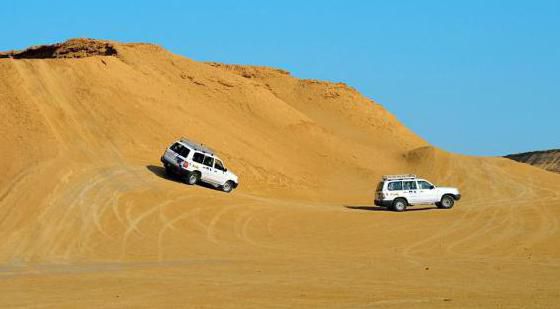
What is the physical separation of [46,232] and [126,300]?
1398cm

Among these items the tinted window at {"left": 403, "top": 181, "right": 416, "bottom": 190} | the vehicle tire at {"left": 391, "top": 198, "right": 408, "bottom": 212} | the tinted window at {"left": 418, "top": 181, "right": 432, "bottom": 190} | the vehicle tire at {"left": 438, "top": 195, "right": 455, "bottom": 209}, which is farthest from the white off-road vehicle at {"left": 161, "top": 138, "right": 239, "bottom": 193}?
the vehicle tire at {"left": 438, "top": 195, "right": 455, "bottom": 209}

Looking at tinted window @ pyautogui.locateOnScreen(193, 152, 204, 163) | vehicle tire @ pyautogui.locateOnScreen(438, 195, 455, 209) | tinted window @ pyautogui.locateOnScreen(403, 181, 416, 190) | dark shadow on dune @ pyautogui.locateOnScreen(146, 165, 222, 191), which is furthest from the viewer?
dark shadow on dune @ pyautogui.locateOnScreen(146, 165, 222, 191)

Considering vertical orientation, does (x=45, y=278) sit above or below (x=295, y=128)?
below

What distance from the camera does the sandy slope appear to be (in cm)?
1897

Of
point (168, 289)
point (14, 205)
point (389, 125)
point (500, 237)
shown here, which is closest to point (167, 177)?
point (14, 205)

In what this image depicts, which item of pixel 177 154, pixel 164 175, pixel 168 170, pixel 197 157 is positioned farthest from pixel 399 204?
pixel 164 175

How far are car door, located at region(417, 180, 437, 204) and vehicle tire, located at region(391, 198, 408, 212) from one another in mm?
725

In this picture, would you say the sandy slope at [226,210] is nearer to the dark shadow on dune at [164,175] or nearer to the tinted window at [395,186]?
the dark shadow on dune at [164,175]

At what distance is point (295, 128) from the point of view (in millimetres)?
59781

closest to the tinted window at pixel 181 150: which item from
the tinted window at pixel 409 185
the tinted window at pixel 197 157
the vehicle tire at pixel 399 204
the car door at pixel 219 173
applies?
the tinted window at pixel 197 157

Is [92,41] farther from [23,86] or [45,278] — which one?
[45,278]

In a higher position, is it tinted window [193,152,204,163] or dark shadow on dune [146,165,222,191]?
tinted window [193,152,204,163]

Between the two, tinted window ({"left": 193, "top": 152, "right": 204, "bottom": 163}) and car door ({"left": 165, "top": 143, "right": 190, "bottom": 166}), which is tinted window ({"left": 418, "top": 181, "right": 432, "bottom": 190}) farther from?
car door ({"left": 165, "top": 143, "right": 190, "bottom": 166})

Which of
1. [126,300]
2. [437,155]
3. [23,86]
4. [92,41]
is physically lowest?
[126,300]
